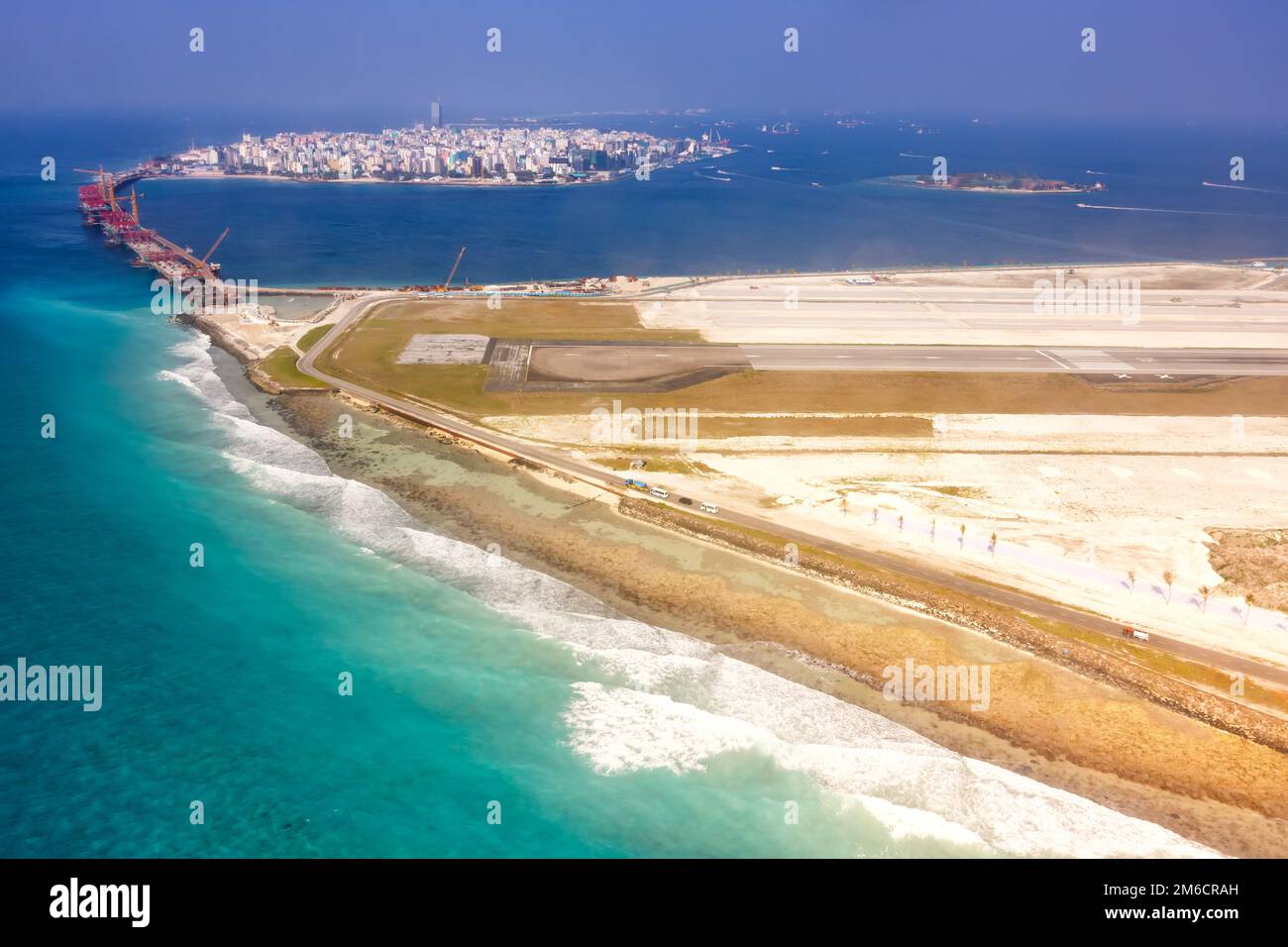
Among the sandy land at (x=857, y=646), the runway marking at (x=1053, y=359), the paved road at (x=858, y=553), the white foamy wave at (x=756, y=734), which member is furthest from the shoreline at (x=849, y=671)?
the runway marking at (x=1053, y=359)

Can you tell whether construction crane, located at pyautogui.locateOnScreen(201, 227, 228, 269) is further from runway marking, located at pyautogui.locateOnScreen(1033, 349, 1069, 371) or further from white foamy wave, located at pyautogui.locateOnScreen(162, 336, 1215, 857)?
runway marking, located at pyautogui.locateOnScreen(1033, 349, 1069, 371)

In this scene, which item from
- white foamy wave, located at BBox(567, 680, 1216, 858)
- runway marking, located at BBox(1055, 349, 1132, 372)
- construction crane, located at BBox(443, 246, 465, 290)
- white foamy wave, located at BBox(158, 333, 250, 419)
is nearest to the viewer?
white foamy wave, located at BBox(567, 680, 1216, 858)

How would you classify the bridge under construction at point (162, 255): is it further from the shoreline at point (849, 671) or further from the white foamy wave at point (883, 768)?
the white foamy wave at point (883, 768)

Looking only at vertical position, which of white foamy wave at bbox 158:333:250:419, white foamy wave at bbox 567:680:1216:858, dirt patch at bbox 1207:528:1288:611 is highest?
white foamy wave at bbox 158:333:250:419

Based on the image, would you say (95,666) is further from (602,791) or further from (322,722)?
(602,791)

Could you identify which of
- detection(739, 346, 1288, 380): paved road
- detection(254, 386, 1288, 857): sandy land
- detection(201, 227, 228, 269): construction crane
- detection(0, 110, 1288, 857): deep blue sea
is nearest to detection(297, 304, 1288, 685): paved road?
detection(254, 386, 1288, 857): sandy land

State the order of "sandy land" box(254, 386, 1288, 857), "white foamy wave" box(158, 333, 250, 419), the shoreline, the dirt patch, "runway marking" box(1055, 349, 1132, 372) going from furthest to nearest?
"runway marking" box(1055, 349, 1132, 372) → "white foamy wave" box(158, 333, 250, 419) → the dirt patch → "sandy land" box(254, 386, 1288, 857) → the shoreline

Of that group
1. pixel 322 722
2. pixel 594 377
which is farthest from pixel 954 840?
pixel 594 377
